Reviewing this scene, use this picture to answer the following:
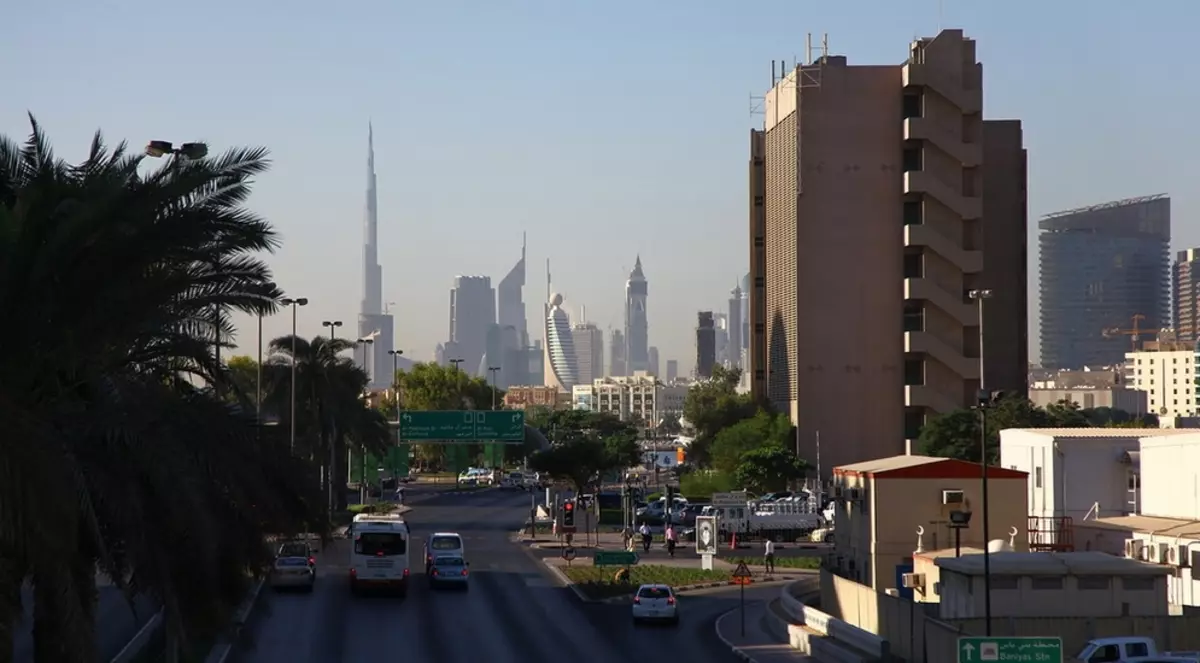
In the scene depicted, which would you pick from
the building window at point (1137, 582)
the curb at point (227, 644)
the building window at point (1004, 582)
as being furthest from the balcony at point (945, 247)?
the building window at point (1004, 582)

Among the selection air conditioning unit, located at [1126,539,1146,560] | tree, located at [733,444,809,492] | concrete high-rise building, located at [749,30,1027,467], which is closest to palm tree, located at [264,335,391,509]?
tree, located at [733,444,809,492]

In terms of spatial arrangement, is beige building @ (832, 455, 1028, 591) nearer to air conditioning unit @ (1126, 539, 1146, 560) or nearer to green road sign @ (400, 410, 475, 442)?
air conditioning unit @ (1126, 539, 1146, 560)

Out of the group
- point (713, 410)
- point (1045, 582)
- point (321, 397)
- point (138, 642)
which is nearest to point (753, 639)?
point (1045, 582)

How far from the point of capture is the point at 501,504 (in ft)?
355

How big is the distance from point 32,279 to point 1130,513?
1696 inches

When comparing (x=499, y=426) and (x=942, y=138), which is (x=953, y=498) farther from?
(x=942, y=138)

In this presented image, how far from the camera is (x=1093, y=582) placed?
115ft

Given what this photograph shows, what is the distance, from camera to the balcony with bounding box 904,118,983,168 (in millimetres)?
99562

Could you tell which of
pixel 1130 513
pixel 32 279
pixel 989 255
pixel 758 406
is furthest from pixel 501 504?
pixel 32 279

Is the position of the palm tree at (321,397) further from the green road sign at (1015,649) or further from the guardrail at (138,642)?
the green road sign at (1015,649)

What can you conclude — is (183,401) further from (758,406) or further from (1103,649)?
(758,406)

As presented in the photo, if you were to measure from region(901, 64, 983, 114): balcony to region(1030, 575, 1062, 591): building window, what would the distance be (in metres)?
68.1

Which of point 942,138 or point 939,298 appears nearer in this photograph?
point 942,138

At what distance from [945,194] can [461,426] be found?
107ft
